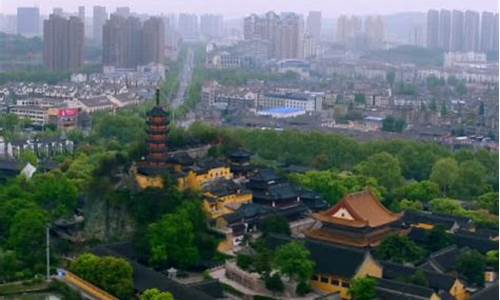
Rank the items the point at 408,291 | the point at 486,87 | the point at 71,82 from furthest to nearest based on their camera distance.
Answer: the point at 486,87, the point at 71,82, the point at 408,291

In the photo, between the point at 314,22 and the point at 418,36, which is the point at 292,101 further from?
the point at 314,22

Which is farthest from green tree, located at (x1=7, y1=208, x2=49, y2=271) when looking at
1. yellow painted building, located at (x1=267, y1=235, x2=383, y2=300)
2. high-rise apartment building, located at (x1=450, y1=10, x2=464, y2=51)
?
high-rise apartment building, located at (x1=450, y1=10, x2=464, y2=51)

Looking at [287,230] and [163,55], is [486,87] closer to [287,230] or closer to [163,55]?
[163,55]

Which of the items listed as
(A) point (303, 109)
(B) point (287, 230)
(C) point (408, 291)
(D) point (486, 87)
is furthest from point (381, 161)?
(D) point (486, 87)

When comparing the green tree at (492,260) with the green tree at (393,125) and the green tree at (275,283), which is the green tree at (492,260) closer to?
the green tree at (275,283)

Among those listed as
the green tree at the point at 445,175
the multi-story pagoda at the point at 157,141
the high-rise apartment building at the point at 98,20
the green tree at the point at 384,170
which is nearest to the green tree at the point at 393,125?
the green tree at the point at 384,170

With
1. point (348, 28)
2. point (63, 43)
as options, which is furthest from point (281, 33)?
point (63, 43)

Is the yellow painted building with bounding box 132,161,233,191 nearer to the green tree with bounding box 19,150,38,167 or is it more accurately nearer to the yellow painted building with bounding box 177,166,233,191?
the yellow painted building with bounding box 177,166,233,191
